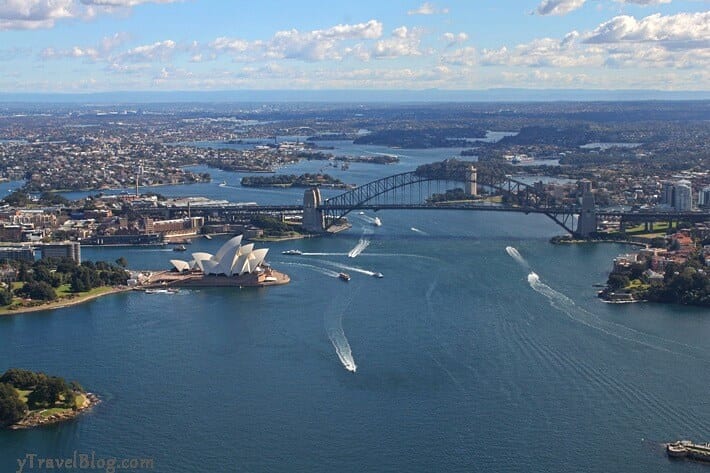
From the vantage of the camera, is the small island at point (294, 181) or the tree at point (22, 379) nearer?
the tree at point (22, 379)

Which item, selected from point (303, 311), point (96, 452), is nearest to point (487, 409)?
point (96, 452)

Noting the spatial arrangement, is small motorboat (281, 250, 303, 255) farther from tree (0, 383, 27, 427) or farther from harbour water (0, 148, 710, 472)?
tree (0, 383, 27, 427)

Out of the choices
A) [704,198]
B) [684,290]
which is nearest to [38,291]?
[684,290]

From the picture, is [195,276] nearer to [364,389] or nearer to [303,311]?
[303,311]

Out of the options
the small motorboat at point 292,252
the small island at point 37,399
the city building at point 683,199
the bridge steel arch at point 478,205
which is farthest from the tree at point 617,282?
the city building at point 683,199

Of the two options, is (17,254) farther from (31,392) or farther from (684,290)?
(684,290)

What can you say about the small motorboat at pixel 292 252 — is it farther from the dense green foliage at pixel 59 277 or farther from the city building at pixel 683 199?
the city building at pixel 683 199

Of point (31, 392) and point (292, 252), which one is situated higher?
point (31, 392)
